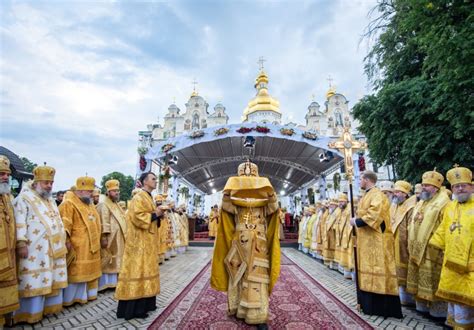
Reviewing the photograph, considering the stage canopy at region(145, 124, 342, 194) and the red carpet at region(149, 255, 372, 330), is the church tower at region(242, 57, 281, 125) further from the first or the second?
the red carpet at region(149, 255, 372, 330)

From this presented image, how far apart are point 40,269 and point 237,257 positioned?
2393 mm

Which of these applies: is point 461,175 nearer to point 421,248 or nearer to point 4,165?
point 421,248

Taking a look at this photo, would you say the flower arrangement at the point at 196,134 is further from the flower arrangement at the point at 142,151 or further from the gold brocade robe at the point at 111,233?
the gold brocade robe at the point at 111,233

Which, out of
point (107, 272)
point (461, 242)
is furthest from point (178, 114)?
point (461, 242)

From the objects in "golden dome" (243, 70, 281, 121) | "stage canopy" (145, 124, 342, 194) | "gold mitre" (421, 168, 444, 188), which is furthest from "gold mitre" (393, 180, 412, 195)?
"golden dome" (243, 70, 281, 121)

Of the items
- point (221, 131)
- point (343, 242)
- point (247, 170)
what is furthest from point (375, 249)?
point (221, 131)

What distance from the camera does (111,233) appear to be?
4.68 metres

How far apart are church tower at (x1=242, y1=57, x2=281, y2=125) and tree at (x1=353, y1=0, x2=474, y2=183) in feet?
83.9

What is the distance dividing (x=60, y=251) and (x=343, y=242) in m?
5.19

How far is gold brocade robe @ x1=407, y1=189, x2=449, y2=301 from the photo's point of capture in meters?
3.25

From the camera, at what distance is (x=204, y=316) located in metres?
3.33

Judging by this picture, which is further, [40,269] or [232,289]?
[40,269]

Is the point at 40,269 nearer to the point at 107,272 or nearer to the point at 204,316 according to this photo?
the point at 107,272

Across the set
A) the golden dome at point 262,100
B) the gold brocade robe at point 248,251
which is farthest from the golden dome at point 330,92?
the gold brocade robe at point 248,251
